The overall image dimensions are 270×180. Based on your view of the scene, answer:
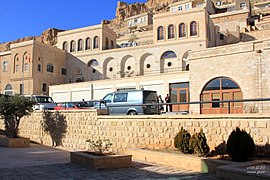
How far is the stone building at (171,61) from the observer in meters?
20.8

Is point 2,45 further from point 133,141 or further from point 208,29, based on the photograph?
point 133,141

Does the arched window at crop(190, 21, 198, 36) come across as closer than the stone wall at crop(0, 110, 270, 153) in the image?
No

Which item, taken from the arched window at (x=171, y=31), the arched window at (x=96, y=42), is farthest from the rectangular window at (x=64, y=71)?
the arched window at (x=171, y=31)

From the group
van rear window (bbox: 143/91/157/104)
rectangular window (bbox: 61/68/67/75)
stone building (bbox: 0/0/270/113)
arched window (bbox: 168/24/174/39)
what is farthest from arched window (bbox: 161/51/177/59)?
van rear window (bbox: 143/91/157/104)

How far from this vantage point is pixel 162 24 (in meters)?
39.7

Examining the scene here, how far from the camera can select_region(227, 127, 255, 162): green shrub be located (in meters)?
8.23

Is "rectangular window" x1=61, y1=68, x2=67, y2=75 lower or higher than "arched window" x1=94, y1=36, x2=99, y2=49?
lower

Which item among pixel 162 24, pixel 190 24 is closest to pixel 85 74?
pixel 162 24

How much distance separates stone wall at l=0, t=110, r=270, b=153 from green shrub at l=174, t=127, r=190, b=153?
0.46 m

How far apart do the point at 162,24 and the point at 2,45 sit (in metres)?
83.2

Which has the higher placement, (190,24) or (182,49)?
(190,24)

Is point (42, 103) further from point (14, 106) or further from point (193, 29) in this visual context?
point (193, 29)

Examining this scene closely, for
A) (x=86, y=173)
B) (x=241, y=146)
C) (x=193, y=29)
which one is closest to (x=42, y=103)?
(x=86, y=173)

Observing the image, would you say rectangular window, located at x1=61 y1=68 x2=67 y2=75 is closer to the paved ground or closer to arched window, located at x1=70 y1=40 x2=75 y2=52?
arched window, located at x1=70 y1=40 x2=75 y2=52
